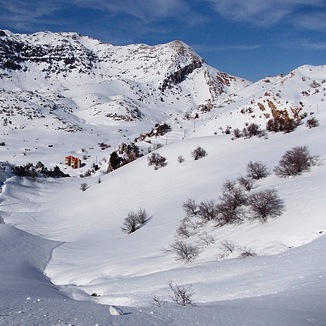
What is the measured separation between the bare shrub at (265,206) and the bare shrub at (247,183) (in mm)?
3531

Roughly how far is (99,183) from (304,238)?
965 inches

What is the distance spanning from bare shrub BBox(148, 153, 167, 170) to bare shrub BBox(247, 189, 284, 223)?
646 inches

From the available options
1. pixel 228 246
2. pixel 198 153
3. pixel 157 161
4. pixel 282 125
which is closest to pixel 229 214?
pixel 228 246

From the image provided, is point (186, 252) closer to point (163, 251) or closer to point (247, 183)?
point (163, 251)

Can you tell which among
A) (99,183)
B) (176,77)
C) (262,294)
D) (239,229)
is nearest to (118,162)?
(99,183)

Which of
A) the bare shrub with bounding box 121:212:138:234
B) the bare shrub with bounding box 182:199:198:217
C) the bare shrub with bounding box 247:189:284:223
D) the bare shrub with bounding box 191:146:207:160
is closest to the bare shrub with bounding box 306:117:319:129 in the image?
the bare shrub with bounding box 191:146:207:160

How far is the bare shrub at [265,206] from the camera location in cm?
1520

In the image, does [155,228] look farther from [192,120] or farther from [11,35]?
[11,35]

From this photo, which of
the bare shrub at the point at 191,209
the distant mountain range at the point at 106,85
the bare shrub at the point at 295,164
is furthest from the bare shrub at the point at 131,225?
the distant mountain range at the point at 106,85

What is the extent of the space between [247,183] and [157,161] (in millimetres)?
13618

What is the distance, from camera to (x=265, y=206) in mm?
15336

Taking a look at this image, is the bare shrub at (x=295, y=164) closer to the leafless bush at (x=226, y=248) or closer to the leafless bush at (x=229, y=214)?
the leafless bush at (x=229, y=214)

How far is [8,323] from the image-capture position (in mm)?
5477

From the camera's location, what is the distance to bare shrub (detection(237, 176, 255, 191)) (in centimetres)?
1977
